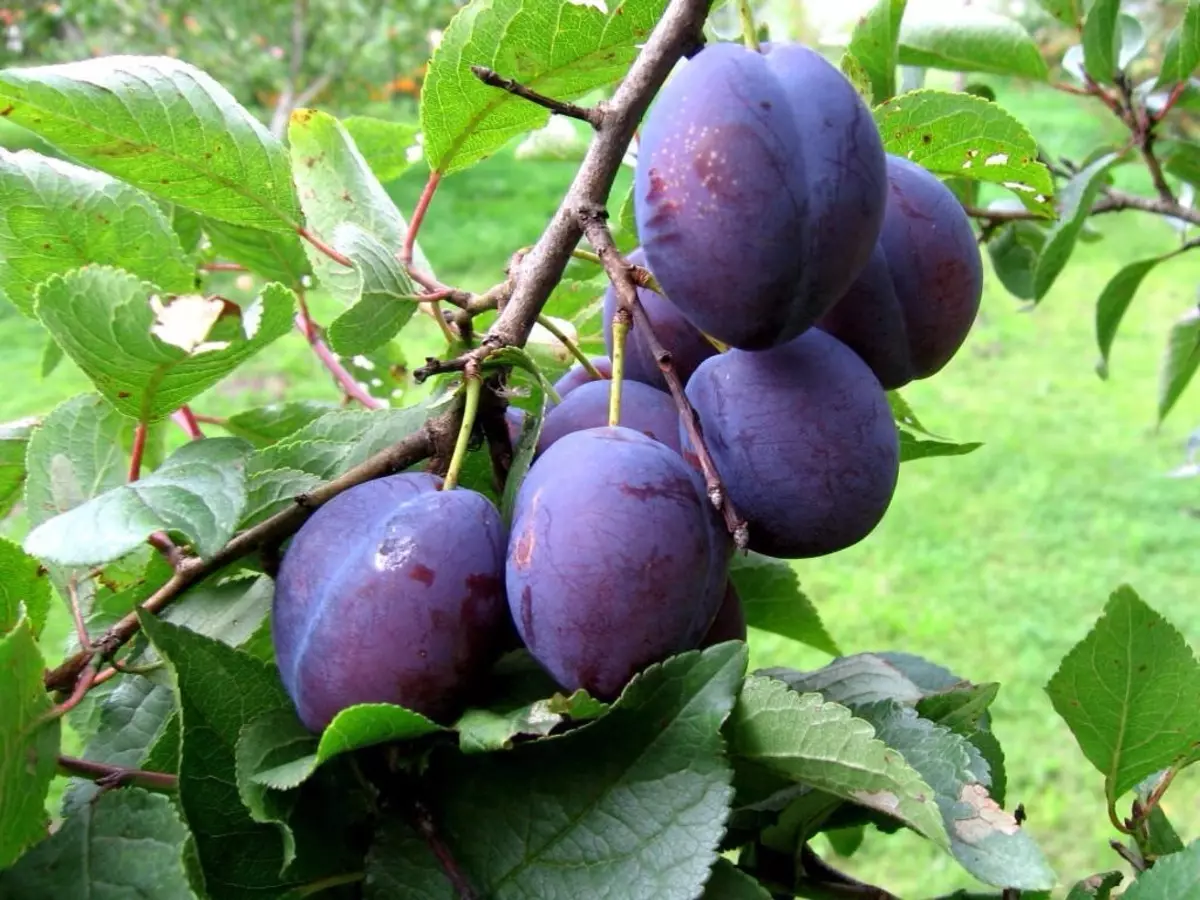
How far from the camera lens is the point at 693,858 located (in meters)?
0.45

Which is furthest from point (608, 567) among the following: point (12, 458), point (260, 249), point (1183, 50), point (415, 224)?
point (1183, 50)

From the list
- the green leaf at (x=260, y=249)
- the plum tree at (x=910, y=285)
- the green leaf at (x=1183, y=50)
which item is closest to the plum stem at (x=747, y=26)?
the plum tree at (x=910, y=285)

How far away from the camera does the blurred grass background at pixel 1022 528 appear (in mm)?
2479

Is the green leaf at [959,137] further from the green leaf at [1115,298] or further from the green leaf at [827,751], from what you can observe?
the green leaf at [1115,298]

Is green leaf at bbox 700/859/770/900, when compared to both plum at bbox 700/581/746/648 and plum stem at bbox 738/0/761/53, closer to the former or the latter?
plum at bbox 700/581/746/648

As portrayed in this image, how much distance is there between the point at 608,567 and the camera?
1.51ft

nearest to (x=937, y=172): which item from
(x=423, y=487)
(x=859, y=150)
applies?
(x=859, y=150)

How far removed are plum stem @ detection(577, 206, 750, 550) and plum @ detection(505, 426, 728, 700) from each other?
0.01 metres

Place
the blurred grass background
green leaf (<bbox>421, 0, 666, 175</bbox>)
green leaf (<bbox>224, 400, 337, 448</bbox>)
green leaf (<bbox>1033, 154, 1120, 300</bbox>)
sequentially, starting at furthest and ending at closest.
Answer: the blurred grass background, green leaf (<bbox>1033, 154, 1120, 300</bbox>), green leaf (<bbox>224, 400, 337, 448</bbox>), green leaf (<bbox>421, 0, 666, 175</bbox>)

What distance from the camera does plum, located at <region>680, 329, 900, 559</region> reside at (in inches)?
20.2

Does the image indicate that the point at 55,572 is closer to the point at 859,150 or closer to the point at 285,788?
the point at 285,788

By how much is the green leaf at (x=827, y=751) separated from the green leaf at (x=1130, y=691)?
221 mm

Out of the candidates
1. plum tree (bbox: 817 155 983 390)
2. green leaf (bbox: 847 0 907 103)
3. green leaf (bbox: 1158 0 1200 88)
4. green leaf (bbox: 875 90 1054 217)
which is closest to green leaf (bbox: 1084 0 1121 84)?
green leaf (bbox: 1158 0 1200 88)

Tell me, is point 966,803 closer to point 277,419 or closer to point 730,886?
point 730,886
